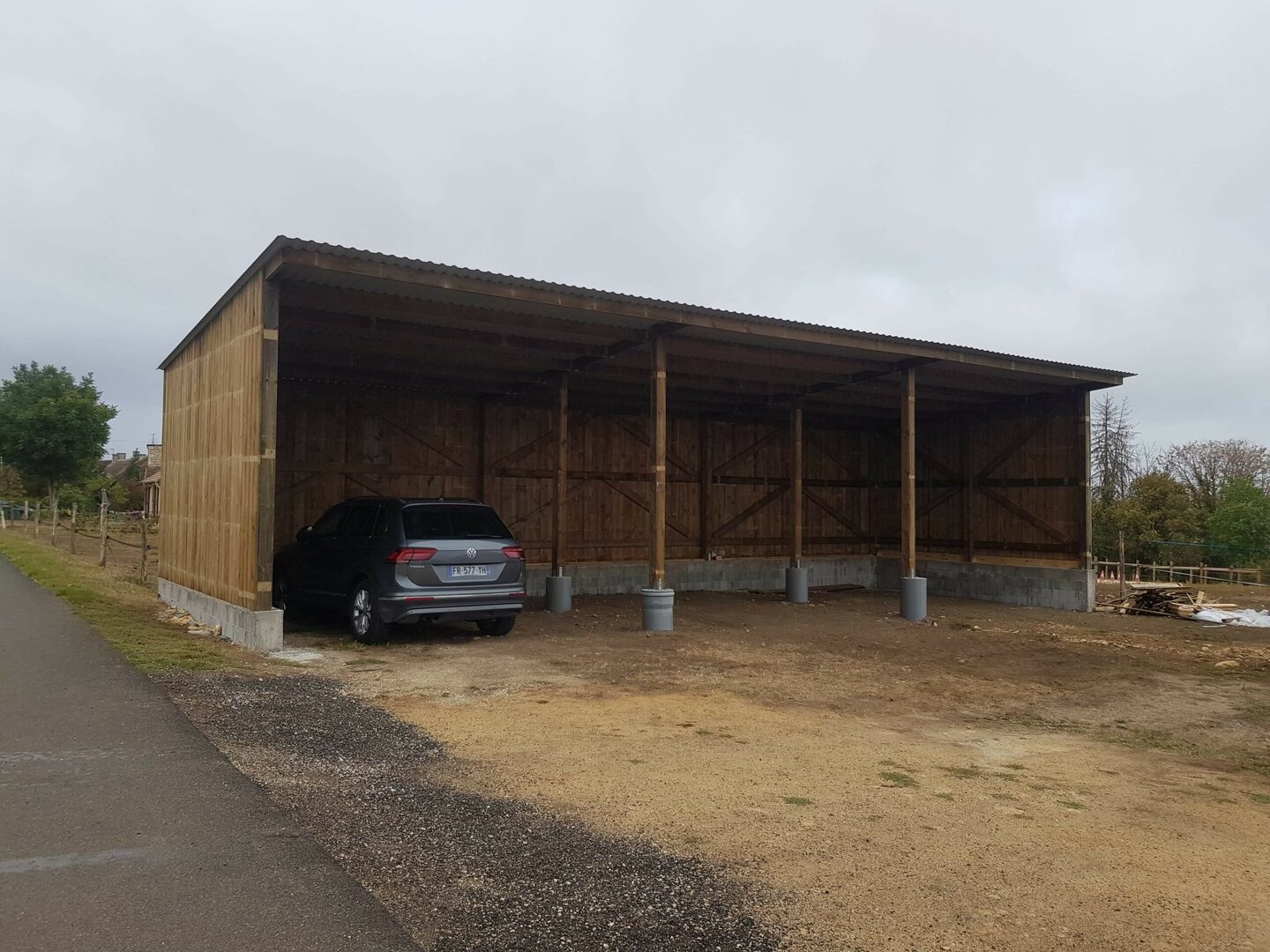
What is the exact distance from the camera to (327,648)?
9.09 meters

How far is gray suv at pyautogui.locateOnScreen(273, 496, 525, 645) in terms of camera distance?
29.7ft

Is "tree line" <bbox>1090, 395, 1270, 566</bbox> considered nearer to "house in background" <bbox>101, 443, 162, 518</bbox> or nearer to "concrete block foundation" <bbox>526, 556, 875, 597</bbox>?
"concrete block foundation" <bbox>526, 556, 875, 597</bbox>

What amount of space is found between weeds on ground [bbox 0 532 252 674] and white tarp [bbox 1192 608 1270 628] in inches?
572

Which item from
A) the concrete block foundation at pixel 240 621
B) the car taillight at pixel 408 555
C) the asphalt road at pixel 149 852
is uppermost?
the car taillight at pixel 408 555

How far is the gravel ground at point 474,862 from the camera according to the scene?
9.75 feet

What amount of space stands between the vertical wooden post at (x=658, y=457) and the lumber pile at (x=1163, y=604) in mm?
9012

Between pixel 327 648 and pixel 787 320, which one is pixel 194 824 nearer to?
pixel 327 648

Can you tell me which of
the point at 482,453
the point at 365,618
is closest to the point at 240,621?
the point at 365,618

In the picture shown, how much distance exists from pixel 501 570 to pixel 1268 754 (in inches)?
279

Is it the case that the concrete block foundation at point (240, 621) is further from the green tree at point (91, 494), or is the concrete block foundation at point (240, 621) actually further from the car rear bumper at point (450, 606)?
the green tree at point (91, 494)

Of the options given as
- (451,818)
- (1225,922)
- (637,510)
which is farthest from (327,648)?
(637,510)

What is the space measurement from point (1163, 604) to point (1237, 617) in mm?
1093

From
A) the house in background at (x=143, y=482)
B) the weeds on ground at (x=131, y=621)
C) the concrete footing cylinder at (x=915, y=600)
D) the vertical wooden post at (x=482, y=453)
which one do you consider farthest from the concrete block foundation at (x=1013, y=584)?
the house in background at (x=143, y=482)

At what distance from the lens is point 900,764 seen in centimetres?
534
